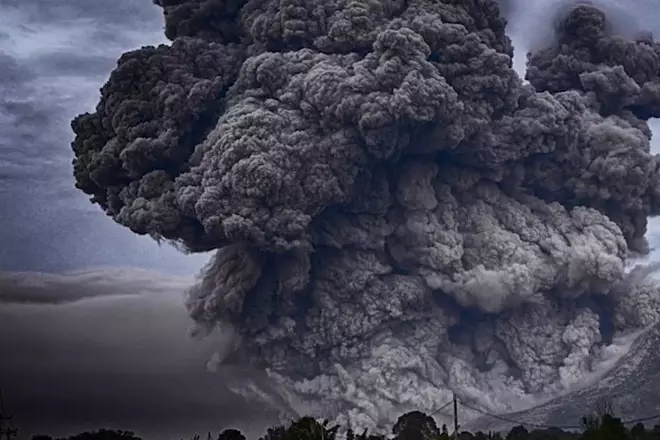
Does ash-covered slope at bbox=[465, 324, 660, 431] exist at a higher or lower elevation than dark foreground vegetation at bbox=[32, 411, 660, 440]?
higher

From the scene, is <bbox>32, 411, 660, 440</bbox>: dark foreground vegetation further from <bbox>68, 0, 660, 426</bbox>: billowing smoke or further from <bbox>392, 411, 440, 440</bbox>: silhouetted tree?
<bbox>68, 0, 660, 426</bbox>: billowing smoke

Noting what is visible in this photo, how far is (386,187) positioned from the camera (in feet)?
143

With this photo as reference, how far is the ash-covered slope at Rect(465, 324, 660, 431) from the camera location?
146ft

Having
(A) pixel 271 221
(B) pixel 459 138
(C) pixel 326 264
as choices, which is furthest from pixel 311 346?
(B) pixel 459 138

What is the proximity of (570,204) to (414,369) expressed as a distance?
8.89m

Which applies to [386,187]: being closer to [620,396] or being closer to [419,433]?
[419,433]

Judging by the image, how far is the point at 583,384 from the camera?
44.7m

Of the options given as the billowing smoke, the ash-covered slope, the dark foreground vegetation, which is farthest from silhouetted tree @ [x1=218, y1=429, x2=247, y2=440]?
the ash-covered slope

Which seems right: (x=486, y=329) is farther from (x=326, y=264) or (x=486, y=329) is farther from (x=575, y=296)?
(x=326, y=264)

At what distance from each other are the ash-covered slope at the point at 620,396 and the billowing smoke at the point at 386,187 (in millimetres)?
802

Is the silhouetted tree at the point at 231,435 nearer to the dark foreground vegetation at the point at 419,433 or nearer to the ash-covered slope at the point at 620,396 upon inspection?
the dark foreground vegetation at the point at 419,433

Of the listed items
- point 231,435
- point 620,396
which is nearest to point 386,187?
point 231,435

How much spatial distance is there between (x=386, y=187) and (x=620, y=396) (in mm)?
12007

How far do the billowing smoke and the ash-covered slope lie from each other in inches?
31.6
